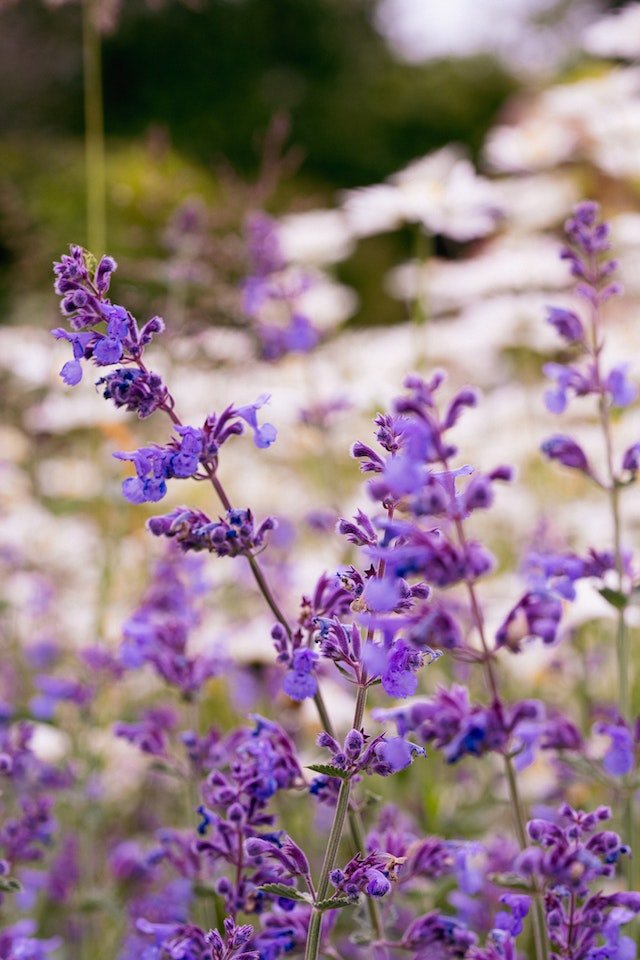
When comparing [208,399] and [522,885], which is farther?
[208,399]

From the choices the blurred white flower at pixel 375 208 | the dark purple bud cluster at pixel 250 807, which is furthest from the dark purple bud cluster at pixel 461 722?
the blurred white flower at pixel 375 208

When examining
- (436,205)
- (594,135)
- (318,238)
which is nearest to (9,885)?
(436,205)

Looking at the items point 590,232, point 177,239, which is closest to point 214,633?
point 177,239

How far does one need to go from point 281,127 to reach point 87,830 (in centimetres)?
170

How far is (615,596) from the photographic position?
160 centimetres

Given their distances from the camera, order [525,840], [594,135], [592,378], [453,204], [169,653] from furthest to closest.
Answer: [594,135] → [453,204] → [169,653] → [592,378] → [525,840]

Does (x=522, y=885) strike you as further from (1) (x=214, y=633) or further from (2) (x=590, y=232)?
(1) (x=214, y=633)

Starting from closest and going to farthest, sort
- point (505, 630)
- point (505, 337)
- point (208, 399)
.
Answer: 1. point (505, 630)
2. point (208, 399)
3. point (505, 337)

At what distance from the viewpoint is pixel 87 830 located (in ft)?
7.59

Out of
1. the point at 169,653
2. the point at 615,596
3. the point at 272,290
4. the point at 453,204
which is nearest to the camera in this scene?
the point at 615,596

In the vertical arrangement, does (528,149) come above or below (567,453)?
above

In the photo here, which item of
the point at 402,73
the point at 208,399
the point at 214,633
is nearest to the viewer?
the point at 214,633

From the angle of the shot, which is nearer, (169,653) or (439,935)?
(439,935)

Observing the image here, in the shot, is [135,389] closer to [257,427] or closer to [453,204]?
[257,427]
